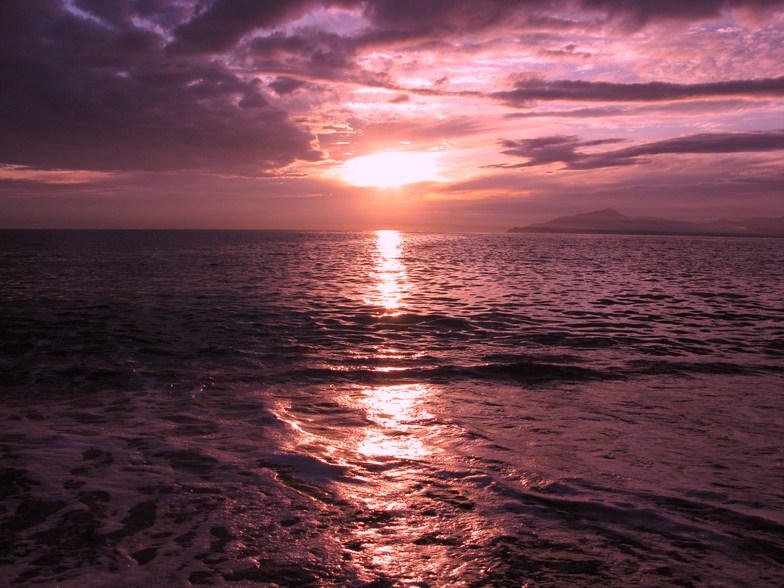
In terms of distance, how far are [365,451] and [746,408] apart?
747 centimetres

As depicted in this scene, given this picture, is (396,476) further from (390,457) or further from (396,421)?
(396,421)

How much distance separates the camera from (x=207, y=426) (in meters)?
8.63

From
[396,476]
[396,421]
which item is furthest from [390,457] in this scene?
[396,421]

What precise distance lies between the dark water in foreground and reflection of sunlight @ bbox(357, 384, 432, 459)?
0.18 feet

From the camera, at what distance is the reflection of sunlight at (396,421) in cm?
771

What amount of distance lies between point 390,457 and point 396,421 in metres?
1.58

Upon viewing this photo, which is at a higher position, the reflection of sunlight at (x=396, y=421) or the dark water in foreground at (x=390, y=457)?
the dark water in foreground at (x=390, y=457)

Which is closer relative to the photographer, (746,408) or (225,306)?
(746,408)

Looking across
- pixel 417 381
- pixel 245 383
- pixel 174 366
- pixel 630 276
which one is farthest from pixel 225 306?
pixel 630 276

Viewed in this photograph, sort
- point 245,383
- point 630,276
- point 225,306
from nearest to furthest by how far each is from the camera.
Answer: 1. point 245,383
2. point 225,306
3. point 630,276

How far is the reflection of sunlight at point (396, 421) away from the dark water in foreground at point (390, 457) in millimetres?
55

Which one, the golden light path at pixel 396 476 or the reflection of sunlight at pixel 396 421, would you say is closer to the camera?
the golden light path at pixel 396 476

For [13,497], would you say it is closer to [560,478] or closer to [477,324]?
[560,478]

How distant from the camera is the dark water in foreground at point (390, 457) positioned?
4840 mm
